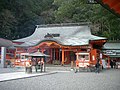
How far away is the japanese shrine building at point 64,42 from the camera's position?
Answer: 31438 mm

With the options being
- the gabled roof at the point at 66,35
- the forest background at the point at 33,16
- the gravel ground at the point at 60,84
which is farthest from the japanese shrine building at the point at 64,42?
the gravel ground at the point at 60,84

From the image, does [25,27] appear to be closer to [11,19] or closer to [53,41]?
[11,19]

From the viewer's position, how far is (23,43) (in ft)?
114

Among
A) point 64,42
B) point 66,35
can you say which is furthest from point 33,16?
point 64,42

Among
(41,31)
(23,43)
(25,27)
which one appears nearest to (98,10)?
(23,43)

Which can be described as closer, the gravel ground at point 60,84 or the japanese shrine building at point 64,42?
the gravel ground at point 60,84

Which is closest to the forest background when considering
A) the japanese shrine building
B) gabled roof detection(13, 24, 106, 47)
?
gabled roof detection(13, 24, 106, 47)

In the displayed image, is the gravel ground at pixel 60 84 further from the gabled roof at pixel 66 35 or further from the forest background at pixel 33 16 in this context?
the forest background at pixel 33 16

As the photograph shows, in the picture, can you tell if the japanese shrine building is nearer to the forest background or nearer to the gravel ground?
the forest background

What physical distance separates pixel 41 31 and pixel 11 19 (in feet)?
28.8

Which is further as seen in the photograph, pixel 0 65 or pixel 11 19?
pixel 11 19

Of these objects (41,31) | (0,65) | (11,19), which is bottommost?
(0,65)

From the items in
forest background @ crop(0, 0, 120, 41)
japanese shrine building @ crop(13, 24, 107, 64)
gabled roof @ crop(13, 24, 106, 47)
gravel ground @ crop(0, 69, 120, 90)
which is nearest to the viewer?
gravel ground @ crop(0, 69, 120, 90)

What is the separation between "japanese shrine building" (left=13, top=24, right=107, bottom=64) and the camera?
103ft
